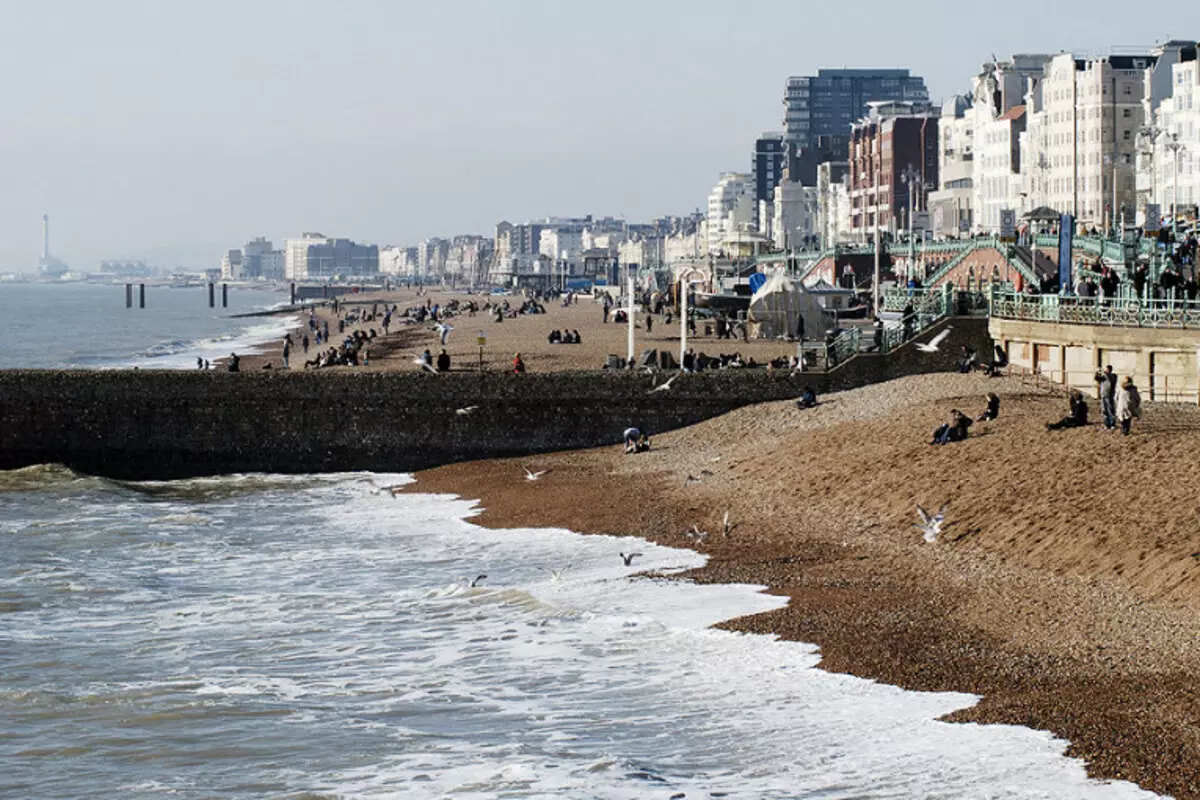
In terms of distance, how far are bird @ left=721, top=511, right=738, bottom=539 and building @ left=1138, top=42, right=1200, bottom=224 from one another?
73.3 m

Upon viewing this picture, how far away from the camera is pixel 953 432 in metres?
34.3

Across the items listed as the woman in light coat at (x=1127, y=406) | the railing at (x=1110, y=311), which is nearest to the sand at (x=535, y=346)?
the railing at (x=1110, y=311)

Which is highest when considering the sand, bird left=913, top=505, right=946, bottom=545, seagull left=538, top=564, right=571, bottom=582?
the sand

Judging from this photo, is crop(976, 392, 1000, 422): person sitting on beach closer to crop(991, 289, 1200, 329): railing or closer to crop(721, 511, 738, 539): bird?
crop(721, 511, 738, 539): bird

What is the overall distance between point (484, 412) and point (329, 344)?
53.8m

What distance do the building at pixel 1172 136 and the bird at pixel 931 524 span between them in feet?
247

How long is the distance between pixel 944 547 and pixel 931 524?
759mm

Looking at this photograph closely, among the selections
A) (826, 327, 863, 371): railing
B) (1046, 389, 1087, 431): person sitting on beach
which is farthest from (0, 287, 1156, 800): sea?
(826, 327, 863, 371): railing

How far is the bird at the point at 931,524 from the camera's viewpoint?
91.2ft

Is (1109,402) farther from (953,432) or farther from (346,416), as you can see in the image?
(346,416)

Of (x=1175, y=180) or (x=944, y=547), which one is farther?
(x=1175, y=180)

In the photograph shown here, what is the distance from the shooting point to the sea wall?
45.1 metres

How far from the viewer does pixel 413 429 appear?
1780 inches

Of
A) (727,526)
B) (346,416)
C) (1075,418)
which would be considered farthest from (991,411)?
(346,416)
